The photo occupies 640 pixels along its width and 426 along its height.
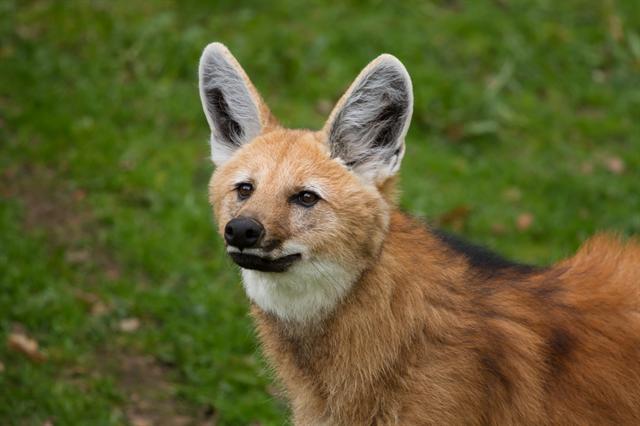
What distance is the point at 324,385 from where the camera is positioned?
3.81m

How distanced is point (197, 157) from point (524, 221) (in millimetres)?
2723

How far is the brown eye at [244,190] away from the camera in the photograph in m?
3.80

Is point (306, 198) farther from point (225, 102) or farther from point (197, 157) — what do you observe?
point (197, 157)

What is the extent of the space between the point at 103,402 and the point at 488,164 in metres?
4.17

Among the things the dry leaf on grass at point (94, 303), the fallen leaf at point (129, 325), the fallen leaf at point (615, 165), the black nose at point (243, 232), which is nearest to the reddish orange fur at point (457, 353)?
the black nose at point (243, 232)

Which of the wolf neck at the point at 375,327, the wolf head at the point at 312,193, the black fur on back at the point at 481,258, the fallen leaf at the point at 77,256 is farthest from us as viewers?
the fallen leaf at the point at 77,256

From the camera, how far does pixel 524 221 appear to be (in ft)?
24.2

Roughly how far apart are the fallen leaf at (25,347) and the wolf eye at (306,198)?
248 cm

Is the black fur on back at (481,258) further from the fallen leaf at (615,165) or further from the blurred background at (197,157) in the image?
the fallen leaf at (615,165)

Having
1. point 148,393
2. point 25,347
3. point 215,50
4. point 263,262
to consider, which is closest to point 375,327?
point 263,262

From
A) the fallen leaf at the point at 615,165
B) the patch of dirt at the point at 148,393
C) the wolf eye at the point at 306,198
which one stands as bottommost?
the patch of dirt at the point at 148,393

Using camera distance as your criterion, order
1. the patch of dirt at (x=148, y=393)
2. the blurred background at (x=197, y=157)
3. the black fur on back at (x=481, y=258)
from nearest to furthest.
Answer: the black fur on back at (x=481, y=258) → the patch of dirt at (x=148, y=393) → the blurred background at (x=197, y=157)

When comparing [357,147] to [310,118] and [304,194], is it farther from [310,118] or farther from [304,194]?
[310,118]

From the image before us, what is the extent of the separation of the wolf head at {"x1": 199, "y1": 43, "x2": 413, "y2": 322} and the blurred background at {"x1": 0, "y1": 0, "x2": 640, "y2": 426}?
1591 millimetres
